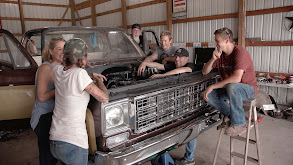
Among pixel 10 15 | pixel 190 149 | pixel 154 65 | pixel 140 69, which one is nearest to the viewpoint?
pixel 190 149

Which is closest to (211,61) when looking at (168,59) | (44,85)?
(168,59)

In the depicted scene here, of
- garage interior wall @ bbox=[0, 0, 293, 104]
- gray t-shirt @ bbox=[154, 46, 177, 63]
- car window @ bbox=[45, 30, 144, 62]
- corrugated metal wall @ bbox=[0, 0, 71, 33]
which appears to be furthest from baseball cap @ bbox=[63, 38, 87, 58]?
corrugated metal wall @ bbox=[0, 0, 71, 33]

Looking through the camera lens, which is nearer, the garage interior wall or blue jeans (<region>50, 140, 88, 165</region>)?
blue jeans (<region>50, 140, 88, 165</region>)

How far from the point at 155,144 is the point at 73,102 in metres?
0.92

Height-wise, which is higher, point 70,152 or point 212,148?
point 70,152

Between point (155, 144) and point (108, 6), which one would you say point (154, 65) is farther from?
point (108, 6)

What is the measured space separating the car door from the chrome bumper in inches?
93.0

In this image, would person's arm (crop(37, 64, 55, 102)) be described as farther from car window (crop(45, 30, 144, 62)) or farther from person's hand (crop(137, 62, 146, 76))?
person's hand (crop(137, 62, 146, 76))

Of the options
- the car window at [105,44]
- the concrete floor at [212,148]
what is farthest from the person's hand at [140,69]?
the concrete floor at [212,148]

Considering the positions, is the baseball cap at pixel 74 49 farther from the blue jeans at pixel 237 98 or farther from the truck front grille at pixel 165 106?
the blue jeans at pixel 237 98

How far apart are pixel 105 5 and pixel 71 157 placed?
12.3 metres

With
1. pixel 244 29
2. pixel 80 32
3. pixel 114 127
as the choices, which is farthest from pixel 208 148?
pixel 244 29

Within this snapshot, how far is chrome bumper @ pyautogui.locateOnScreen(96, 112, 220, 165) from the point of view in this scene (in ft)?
6.48

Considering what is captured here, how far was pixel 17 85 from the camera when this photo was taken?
3695mm
